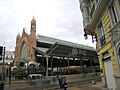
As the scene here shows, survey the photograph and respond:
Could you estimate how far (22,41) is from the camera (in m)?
50.2

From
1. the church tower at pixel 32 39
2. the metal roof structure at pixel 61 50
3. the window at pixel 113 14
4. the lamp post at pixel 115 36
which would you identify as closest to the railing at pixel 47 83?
the metal roof structure at pixel 61 50

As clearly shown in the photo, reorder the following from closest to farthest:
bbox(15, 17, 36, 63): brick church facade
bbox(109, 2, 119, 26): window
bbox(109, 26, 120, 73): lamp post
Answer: bbox(109, 26, 120, 73): lamp post, bbox(109, 2, 119, 26): window, bbox(15, 17, 36, 63): brick church facade

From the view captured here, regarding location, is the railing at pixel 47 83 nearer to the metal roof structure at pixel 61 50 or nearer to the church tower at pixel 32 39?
the metal roof structure at pixel 61 50

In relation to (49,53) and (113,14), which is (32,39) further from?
(113,14)

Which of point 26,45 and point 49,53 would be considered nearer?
point 49,53

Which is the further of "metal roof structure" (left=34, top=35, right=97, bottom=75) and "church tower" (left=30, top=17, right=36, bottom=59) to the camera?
"church tower" (left=30, top=17, right=36, bottom=59)

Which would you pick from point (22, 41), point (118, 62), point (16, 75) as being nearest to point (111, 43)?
point (118, 62)

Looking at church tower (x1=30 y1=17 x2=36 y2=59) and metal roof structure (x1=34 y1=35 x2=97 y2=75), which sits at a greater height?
church tower (x1=30 y1=17 x2=36 y2=59)

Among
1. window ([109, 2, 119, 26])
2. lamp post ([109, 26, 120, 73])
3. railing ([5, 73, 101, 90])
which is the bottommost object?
railing ([5, 73, 101, 90])

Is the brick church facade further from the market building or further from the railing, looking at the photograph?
the railing

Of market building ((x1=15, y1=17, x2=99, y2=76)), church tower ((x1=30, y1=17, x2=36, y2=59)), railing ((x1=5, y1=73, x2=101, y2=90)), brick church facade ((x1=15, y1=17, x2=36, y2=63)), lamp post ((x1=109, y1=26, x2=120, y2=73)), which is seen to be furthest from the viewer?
brick church facade ((x1=15, y1=17, x2=36, y2=63))

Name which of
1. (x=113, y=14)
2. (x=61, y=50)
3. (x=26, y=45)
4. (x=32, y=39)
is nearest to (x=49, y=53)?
(x=61, y=50)

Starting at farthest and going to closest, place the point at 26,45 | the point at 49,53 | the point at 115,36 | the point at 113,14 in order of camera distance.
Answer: the point at 26,45, the point at 49,53, the point at 113,14, the point at 115,36

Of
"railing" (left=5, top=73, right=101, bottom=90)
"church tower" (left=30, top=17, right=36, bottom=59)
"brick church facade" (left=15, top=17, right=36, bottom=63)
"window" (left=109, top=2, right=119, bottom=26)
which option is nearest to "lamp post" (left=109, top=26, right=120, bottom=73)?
"window" (left=109, top=2, right=119, bottom=26)
